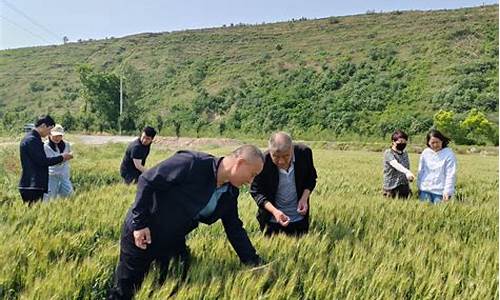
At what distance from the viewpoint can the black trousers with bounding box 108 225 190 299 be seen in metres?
3.00

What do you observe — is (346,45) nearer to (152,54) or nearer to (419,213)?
(152,54)

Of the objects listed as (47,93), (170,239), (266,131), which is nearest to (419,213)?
(170,239)

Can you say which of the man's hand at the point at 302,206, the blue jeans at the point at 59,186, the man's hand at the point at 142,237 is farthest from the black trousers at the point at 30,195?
the man's hand at the point at 142,237

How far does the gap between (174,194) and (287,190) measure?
168cm

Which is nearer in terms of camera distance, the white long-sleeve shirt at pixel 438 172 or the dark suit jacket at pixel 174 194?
the dark suit jacket at pixel 174 194

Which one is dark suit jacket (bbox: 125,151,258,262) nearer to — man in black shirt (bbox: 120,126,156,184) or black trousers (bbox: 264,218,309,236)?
black trousers (bbox: 264,218,309,236)

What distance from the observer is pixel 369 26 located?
79.9 m

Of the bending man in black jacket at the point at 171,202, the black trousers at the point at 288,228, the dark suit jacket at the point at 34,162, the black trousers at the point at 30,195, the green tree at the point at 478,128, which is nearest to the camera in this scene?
the bending man in black jacket at the point at 171,202

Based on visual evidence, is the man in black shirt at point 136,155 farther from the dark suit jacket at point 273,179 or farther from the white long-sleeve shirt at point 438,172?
the white long-sleeve shirt at point 438,172

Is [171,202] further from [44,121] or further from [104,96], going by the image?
[104,96]

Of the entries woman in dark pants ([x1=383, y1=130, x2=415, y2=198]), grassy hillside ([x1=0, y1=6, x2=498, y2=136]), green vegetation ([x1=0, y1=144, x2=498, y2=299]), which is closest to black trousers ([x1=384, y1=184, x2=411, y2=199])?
woman in dark pants ([x1=383, y1=130, x2=415, y2=198])

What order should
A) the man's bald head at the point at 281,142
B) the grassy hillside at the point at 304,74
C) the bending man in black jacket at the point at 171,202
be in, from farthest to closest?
the grassy hillside at the point at 304,74 → the man's bald head at the point at 281,142 → the bending man in black jacket at the point at 171,202

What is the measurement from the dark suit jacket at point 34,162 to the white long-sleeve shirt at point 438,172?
492 cm

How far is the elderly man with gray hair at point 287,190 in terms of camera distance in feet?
14.5
